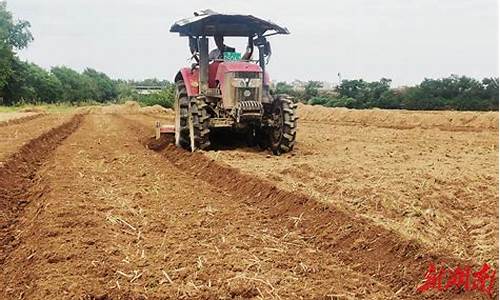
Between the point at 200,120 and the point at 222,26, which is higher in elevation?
the point at 222,26

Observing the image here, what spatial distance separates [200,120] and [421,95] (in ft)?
70.1

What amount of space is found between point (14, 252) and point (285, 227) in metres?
2.67

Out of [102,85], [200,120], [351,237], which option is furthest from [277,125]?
[102,85]

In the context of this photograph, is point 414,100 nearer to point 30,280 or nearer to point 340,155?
point 340,155

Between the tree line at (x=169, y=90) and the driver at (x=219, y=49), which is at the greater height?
the driver at (x=219, y=49)

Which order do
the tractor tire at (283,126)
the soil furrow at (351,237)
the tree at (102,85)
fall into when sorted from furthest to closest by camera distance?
the tree at (102,85) < the tractor tire at (283,126) < the soil furrow at (351,237)

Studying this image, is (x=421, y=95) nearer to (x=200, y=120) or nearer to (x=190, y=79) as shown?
(x=190, y=79)

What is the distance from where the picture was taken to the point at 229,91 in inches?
476

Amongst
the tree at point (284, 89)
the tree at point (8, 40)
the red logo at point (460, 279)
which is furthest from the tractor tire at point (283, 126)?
the tree at point (8, 40)

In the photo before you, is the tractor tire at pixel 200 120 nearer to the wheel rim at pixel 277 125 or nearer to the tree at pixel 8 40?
the wheel rim at pixel 277 125

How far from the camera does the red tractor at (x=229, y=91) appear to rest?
39.2 feet

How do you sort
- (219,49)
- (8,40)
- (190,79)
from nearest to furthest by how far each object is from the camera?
(190,79), (219,49), (8,40)

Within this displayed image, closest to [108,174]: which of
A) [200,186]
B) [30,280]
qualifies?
[200,186]

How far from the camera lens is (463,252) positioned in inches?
203
